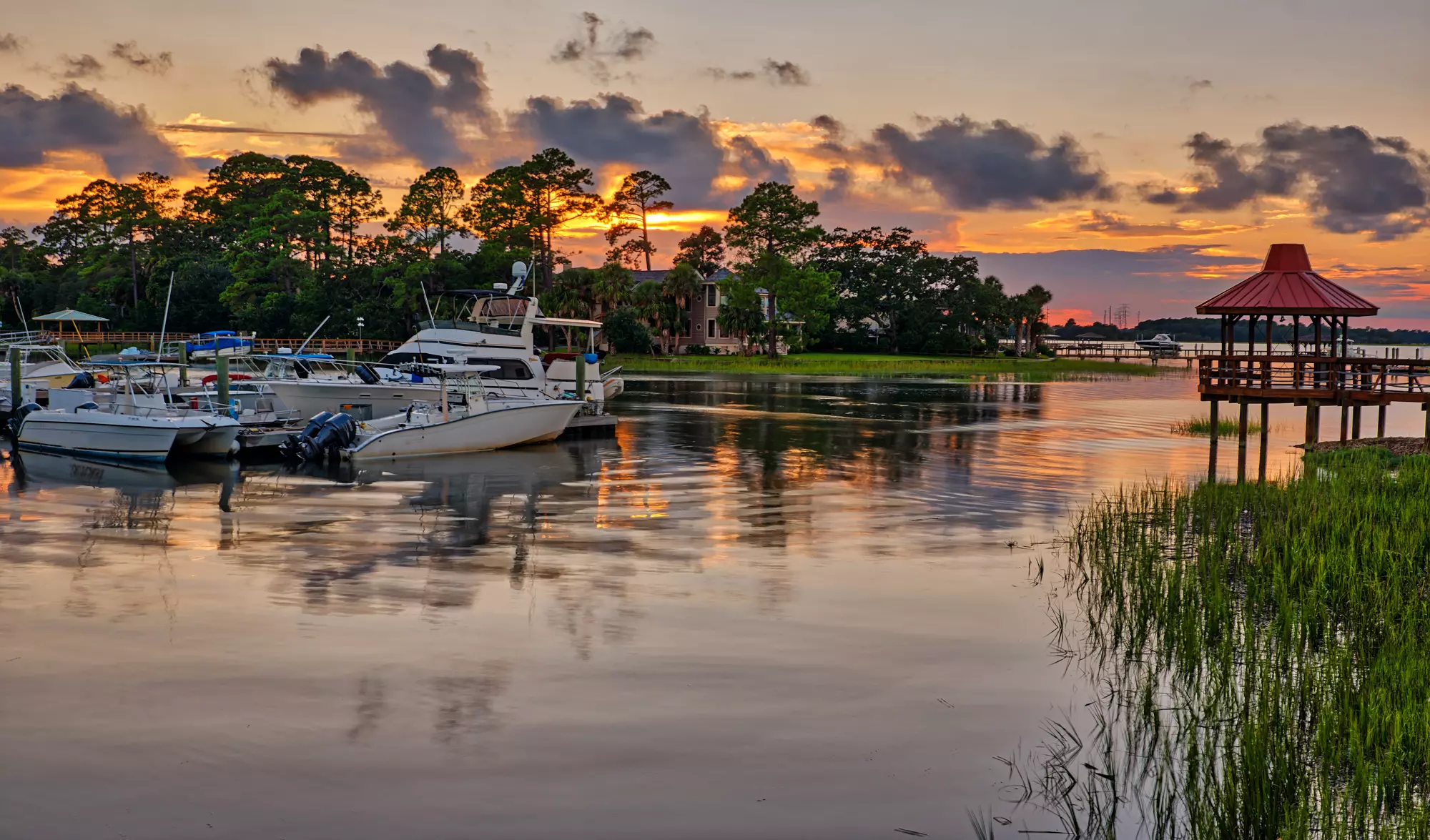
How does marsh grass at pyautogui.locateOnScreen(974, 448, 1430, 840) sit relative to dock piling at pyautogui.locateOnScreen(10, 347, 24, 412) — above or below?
below

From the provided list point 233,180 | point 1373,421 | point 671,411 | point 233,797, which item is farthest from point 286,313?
point 233,797

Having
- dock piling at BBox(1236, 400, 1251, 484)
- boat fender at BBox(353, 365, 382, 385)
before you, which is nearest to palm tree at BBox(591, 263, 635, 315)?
boat fender at BBox(353, 365, 382, 385)

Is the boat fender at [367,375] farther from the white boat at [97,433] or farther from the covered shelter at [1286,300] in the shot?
the covered shelter at [1286,300]

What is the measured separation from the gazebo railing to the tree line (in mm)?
64702

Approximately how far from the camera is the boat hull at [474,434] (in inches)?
1135

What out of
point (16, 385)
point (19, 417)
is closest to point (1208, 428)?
point (19, 417)

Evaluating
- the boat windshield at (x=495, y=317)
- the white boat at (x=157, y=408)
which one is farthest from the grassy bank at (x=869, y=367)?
the white boat at (x=157, y=408)

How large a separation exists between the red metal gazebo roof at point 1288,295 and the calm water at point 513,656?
7951 mm

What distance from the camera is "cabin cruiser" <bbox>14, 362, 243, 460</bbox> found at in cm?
2817

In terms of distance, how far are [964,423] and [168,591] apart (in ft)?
112

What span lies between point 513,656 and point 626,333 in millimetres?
80802

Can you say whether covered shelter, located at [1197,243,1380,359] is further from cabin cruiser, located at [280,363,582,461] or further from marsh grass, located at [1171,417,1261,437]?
cabin cruiser, located at [280,363,582,461]

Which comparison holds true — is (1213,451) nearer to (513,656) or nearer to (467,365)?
(467,365)

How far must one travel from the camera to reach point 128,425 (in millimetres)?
A: 28297
